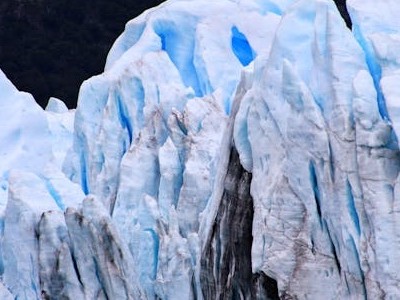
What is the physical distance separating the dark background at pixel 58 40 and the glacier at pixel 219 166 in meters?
13.8

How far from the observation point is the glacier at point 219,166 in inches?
403

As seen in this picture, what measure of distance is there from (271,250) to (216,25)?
13.4 feet

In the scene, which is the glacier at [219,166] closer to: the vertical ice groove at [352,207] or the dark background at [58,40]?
the vertical ice groove at [352,207]

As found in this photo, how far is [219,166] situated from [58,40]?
63.0ft

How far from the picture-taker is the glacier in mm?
10227

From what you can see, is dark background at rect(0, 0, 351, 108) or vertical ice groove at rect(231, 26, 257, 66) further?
dark background at rect(0, 0, 351, 108)

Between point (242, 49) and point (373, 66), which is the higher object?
point (373, 66)

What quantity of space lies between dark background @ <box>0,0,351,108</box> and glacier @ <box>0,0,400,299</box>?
13.8 meters

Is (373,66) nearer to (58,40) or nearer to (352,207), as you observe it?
(352,207)

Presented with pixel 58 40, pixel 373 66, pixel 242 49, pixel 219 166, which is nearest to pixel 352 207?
pixel 373 66

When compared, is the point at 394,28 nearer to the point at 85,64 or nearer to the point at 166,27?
the point at 166,27

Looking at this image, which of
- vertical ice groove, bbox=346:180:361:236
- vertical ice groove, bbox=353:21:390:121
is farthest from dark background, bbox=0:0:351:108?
vertical ice groove, bbox=346:180:361:236

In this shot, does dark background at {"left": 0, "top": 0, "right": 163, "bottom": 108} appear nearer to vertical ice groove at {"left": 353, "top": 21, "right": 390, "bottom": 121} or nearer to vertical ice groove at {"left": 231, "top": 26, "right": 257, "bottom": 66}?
vertical ice groove at {"left": 231, "top": 26, "right": 257, "bottom": 66}

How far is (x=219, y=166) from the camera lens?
38.1 ft
